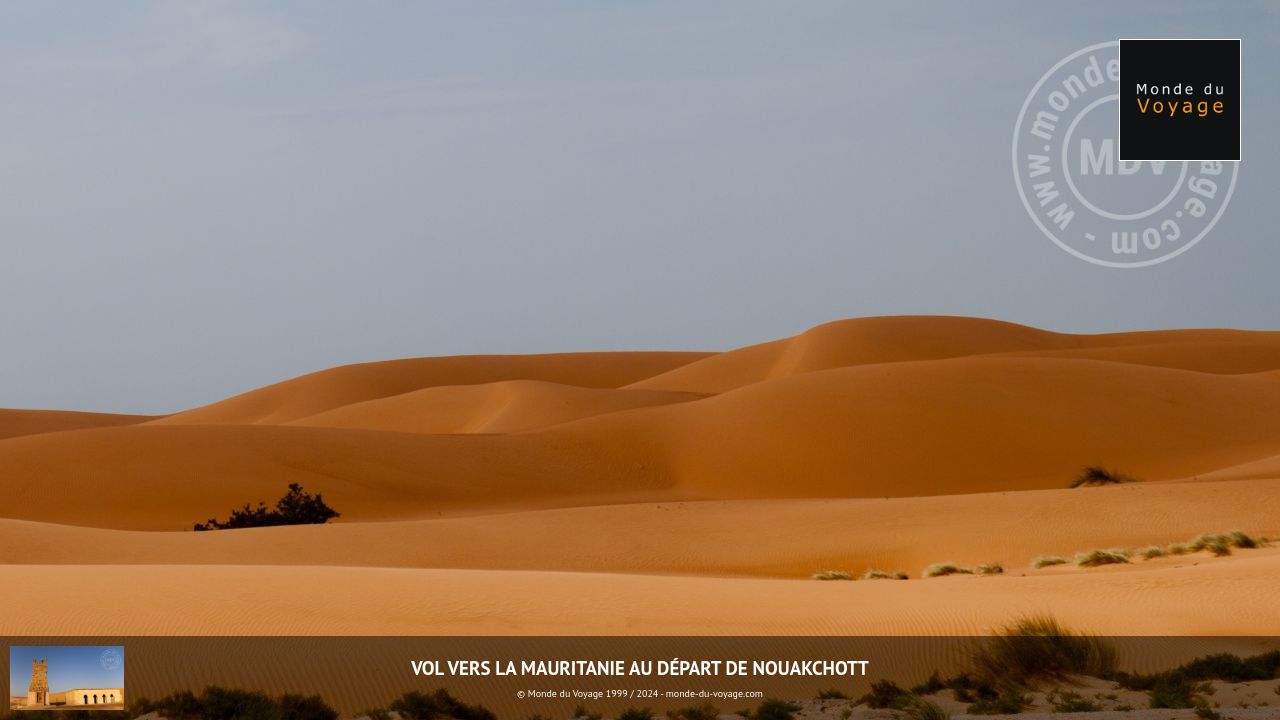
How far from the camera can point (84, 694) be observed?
8.95 metres

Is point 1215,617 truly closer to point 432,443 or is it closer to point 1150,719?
point 1150,719

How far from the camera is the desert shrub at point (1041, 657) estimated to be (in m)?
9.81

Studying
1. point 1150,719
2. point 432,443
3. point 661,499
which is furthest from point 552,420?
point 1150,719

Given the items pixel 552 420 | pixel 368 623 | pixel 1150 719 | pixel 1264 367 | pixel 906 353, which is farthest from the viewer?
pixel 906 353

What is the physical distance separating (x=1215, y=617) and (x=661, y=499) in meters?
25.2

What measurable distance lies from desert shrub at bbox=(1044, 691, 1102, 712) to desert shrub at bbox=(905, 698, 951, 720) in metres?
0.79

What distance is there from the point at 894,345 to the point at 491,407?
31388 mm

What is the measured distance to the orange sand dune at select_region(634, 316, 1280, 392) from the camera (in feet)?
267

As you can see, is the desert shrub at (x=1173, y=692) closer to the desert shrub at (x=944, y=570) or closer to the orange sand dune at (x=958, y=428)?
the desert shrub at (x=944, y=570)

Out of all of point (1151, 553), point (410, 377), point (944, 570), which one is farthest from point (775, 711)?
point (410, 377)

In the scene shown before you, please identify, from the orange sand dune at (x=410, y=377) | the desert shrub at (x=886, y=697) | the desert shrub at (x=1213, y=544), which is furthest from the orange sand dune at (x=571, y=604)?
the orange sand dune at (x=410, y=377)

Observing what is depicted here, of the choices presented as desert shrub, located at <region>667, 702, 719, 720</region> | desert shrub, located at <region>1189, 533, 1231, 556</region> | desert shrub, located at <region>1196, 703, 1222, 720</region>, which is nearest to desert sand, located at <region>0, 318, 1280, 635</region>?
desert shrub, located at <region>1189, 533, 1231, 556</region>

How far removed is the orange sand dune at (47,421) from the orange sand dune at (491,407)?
2207cm

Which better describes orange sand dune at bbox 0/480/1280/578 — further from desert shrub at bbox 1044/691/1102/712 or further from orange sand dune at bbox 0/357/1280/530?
desert shrub at bbox 1044/691/1102/712
